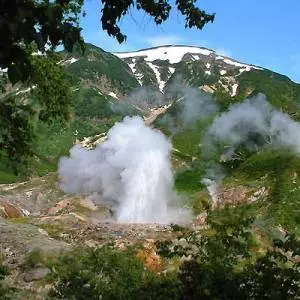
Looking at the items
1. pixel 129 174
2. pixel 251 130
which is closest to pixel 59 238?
pixel 129 174

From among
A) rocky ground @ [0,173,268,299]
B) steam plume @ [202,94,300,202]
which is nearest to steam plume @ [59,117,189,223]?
steam plume @ [202,94,300,202]

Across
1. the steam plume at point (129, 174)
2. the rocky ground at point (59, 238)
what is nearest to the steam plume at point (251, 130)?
the steam plume at point (129, 174)

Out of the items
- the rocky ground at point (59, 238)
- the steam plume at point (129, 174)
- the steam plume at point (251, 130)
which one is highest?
the steam plume at point (251, 130)

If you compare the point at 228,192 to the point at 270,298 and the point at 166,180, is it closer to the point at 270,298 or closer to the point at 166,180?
the point at 166,180

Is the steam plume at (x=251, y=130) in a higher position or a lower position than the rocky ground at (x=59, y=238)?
higher

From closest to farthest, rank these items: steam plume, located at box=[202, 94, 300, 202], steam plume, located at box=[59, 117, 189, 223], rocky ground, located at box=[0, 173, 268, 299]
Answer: rocky ground, located at box=[0, 173, 268, 299]
steam plume, located at box=[59, 117, 189, 223]
steam plume, located at box=[202, 94, 300, 202]

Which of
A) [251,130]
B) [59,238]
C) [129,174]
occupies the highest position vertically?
[251,130]

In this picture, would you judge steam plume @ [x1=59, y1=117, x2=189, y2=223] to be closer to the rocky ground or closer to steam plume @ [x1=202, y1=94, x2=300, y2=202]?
steam plume @ [x1=202, y1=94, x2=300, y2=202]

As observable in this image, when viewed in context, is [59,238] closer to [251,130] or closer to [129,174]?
[129,174]

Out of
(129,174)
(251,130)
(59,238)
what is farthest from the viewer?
(251,130)

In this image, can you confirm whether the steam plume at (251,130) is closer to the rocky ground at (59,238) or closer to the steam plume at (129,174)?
the steam plume at (129,174)

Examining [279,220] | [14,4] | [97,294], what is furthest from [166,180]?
[14,4]

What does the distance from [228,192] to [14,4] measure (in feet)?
331

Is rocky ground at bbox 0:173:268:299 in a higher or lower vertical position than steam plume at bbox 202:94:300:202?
lower
